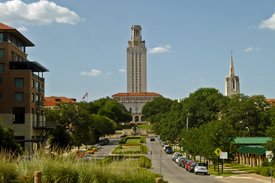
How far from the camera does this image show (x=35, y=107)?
7888cm

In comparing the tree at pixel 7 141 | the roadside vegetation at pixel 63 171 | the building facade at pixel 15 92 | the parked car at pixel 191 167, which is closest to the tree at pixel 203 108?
the building facade at pixel 15 92

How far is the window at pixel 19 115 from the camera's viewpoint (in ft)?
245

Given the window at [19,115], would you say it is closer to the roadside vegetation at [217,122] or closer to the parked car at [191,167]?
the roadside vegetation at [217,122]

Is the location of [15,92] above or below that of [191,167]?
above

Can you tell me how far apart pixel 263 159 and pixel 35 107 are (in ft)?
120

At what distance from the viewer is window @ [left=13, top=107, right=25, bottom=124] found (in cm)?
7469

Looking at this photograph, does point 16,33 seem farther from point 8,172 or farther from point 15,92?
point 8,172

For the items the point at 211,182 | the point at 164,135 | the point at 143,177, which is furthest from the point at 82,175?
the point at 164,135

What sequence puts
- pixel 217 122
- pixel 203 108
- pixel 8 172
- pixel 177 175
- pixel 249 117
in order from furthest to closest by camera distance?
pixel 203 108, pixel 249 117, pixel 217 122, pixel 177 175, pixel 8 172

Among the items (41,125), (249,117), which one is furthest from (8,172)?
(249,117)

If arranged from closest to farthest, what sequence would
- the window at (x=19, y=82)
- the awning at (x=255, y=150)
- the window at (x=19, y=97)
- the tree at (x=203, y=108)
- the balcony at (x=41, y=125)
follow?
the awning at (x=255, y=150), the window at (x=19, y=82), the window at (x=19, y=97), the balcony at (x=41, y=125), the tree at (x=203, y=108)

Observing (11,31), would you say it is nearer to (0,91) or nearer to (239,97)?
(0,91)

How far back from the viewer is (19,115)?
74.8 meters

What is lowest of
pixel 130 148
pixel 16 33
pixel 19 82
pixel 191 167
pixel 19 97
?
pixel 130 148
